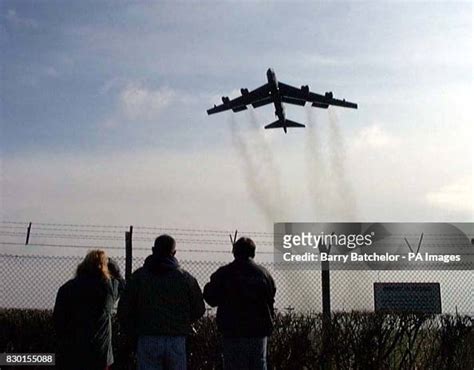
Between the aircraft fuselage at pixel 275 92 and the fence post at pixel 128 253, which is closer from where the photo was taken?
the fence post at pixel 128 253

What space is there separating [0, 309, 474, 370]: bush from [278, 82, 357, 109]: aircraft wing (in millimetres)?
20748

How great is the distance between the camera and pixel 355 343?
21.8 feet

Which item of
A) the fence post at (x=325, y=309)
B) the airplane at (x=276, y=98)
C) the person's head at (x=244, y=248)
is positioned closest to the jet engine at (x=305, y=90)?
the airplane at (x=276, y=98)

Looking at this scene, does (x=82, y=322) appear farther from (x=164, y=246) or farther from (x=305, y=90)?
(x=305, y=90)

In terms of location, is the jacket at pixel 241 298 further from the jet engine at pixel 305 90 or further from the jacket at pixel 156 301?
the jet engine at pixel 305 90

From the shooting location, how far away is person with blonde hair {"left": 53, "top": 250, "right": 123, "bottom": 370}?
16.3 ft

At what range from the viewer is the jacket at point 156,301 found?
17.1ft

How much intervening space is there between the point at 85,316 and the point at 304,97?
23.2 meters

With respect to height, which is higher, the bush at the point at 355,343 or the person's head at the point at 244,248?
the person's head at the point at 244,248

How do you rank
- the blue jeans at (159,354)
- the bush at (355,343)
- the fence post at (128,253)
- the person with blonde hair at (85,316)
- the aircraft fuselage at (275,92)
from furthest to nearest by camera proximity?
the aircraft fuselage at (275,92)
the fence post at (128,253)
the bush at (355,343)
the blue jeans at (159,354)
the person with blonde hair at (85,316)

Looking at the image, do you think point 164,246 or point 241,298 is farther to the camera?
point 241,298

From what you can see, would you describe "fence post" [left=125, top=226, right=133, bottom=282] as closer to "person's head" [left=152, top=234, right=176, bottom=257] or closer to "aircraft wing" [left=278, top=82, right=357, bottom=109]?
"person's head" [left=152, top=234, right=176, bottom=257]

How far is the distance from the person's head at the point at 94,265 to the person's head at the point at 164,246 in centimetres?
43

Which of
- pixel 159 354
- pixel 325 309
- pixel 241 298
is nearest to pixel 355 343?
pixel 325 309
